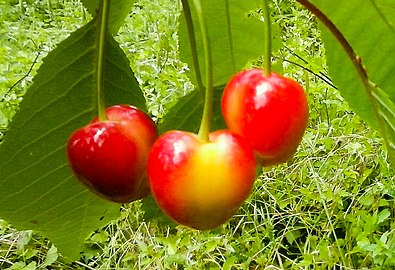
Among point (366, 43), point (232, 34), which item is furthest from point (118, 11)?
point (366, 43)

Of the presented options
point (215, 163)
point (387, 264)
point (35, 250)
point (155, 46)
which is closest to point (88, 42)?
point (215, 163)

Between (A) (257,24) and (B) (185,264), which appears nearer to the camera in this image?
(A) (257,24)

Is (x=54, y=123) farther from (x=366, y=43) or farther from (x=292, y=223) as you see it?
(x=292, y=223)

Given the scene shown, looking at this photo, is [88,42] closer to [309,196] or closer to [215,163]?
[215,163]

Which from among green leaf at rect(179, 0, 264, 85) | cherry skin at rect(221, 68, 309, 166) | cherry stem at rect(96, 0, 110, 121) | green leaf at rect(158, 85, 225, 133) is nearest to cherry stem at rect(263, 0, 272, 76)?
cherry skin at rect(221, 68, 309, 166)

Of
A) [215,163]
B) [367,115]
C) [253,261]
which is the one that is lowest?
[253,261]
